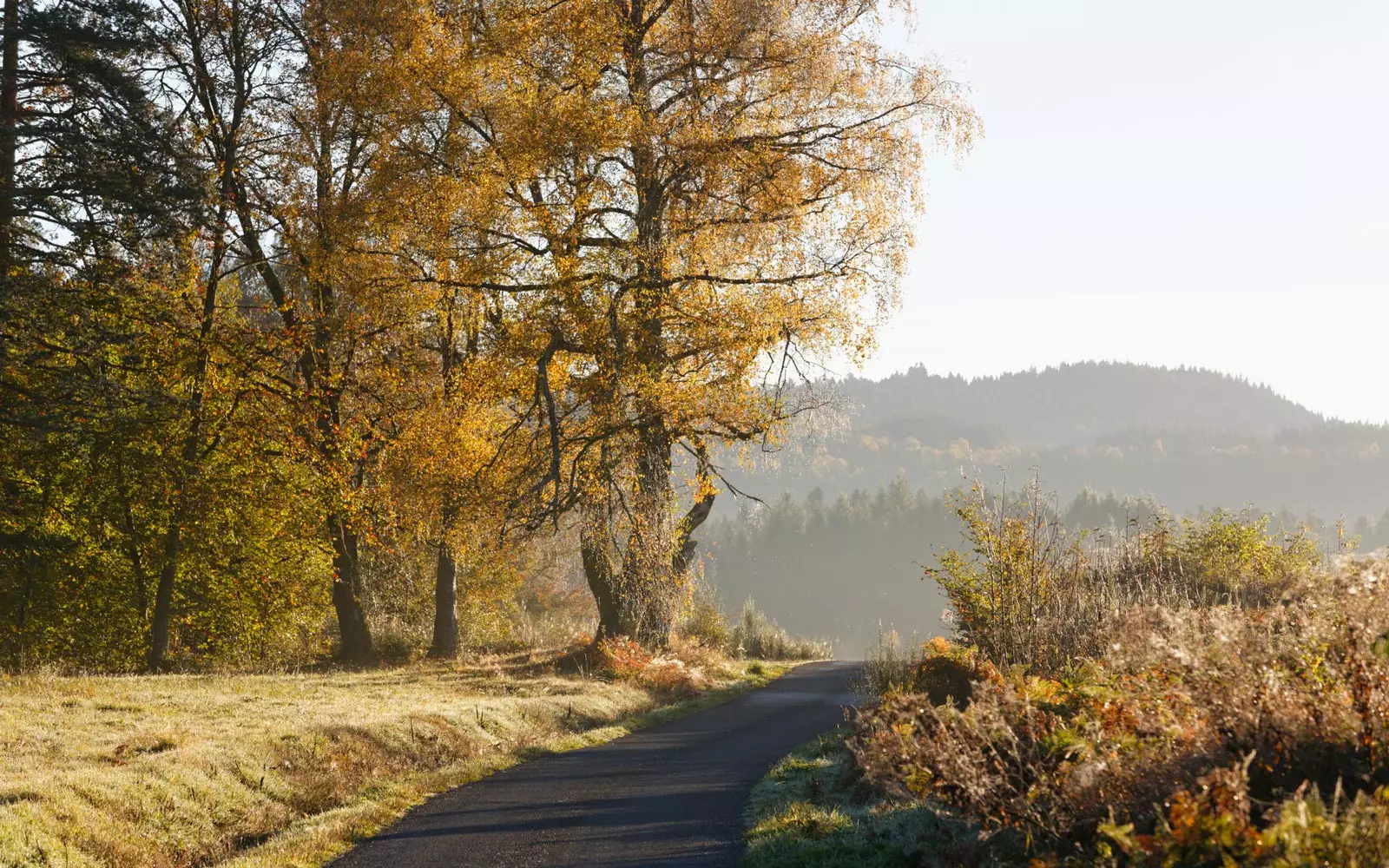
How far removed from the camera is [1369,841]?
4027mm

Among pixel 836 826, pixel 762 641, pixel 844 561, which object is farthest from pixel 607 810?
pixel 844 561

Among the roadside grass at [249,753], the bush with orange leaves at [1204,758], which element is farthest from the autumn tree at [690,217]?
the bush with orange leaves at [1204,758]

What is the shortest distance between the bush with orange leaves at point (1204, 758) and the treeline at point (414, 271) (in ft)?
37.6

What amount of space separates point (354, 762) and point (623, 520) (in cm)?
883

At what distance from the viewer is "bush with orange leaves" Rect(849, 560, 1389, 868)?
14.5 ft

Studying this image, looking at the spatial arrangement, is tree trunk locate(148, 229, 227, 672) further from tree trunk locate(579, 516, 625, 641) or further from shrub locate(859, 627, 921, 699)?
shrub locate(859, 627, 921, 699)

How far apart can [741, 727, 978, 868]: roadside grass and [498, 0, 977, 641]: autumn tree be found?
900cm

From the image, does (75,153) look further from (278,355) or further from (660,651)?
(660,651)

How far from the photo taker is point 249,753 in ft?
34.3

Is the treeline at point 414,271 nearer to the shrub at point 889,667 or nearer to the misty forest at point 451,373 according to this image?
the misty forest at point 451,373

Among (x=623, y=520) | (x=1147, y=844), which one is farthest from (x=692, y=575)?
(x=1147, y=844)

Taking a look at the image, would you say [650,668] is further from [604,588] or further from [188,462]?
[188,462]

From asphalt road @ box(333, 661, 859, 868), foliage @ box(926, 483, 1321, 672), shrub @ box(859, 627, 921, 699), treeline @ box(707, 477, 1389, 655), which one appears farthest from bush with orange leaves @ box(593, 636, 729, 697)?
treeline @ box(707, 477, 1389, 655)

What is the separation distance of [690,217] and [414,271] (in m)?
5.28
